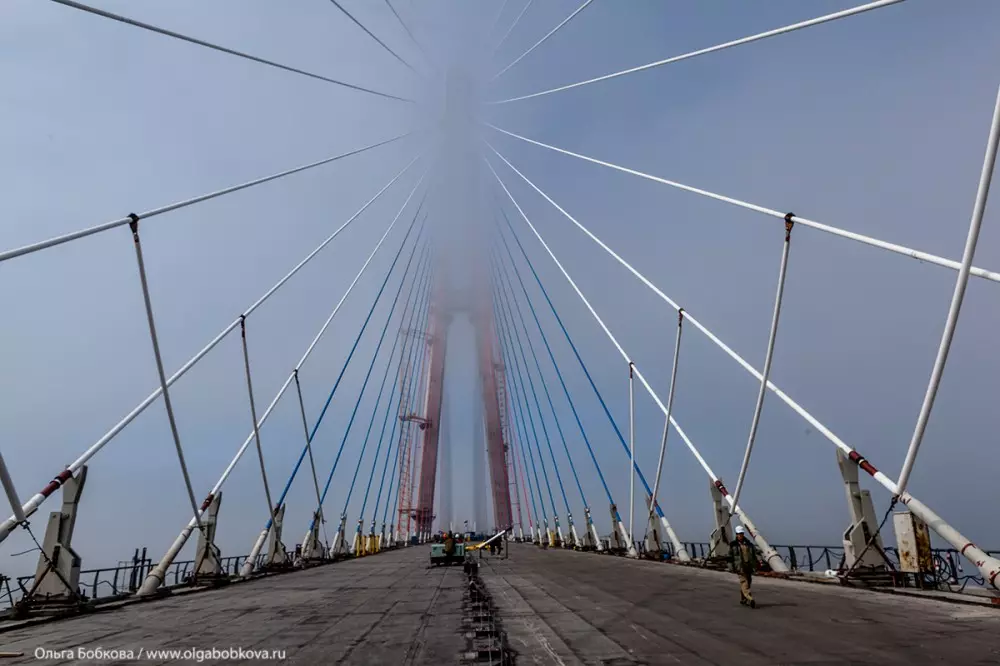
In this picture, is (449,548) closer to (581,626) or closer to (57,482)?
(57,482)

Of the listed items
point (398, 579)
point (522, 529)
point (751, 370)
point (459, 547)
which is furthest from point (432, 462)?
point (751, 370)

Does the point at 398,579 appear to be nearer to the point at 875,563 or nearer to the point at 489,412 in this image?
the point at 875,563

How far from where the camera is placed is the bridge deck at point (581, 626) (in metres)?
9.29

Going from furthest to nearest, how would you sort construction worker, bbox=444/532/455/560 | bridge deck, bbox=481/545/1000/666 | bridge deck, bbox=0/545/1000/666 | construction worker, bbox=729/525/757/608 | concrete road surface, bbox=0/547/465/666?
construction worker, bbox=444/532/455/560 < construction worker, bbox=729/525/757/608 < concrete road surface, bbox=0/547/465/666 < bridge deck, bbox=0/545/1000/666 < bridge deck, bbox=481/545/1000/666

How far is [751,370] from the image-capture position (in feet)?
68.1

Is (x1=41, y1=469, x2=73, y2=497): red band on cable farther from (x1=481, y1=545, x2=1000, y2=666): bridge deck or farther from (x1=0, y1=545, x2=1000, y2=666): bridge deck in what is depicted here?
(x1=481, y1=545, x2=1000, y2=666): bridge deck

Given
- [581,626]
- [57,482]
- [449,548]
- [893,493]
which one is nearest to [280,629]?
[581,626]

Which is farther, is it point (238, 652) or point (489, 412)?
point (489, 412)

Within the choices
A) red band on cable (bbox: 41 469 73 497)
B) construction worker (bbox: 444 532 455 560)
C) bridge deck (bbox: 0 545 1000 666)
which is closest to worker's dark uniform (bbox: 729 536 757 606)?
bridge deck (bbox: 0 545 1000 666)

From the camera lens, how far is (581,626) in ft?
38.9

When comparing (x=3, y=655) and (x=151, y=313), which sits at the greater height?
(x=151, y=313)

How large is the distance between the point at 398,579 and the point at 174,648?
15.2 m

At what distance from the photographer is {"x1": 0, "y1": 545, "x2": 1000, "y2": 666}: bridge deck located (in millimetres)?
9289

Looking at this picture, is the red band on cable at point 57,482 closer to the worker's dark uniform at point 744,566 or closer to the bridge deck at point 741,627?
the bridge deck at point 741,627
